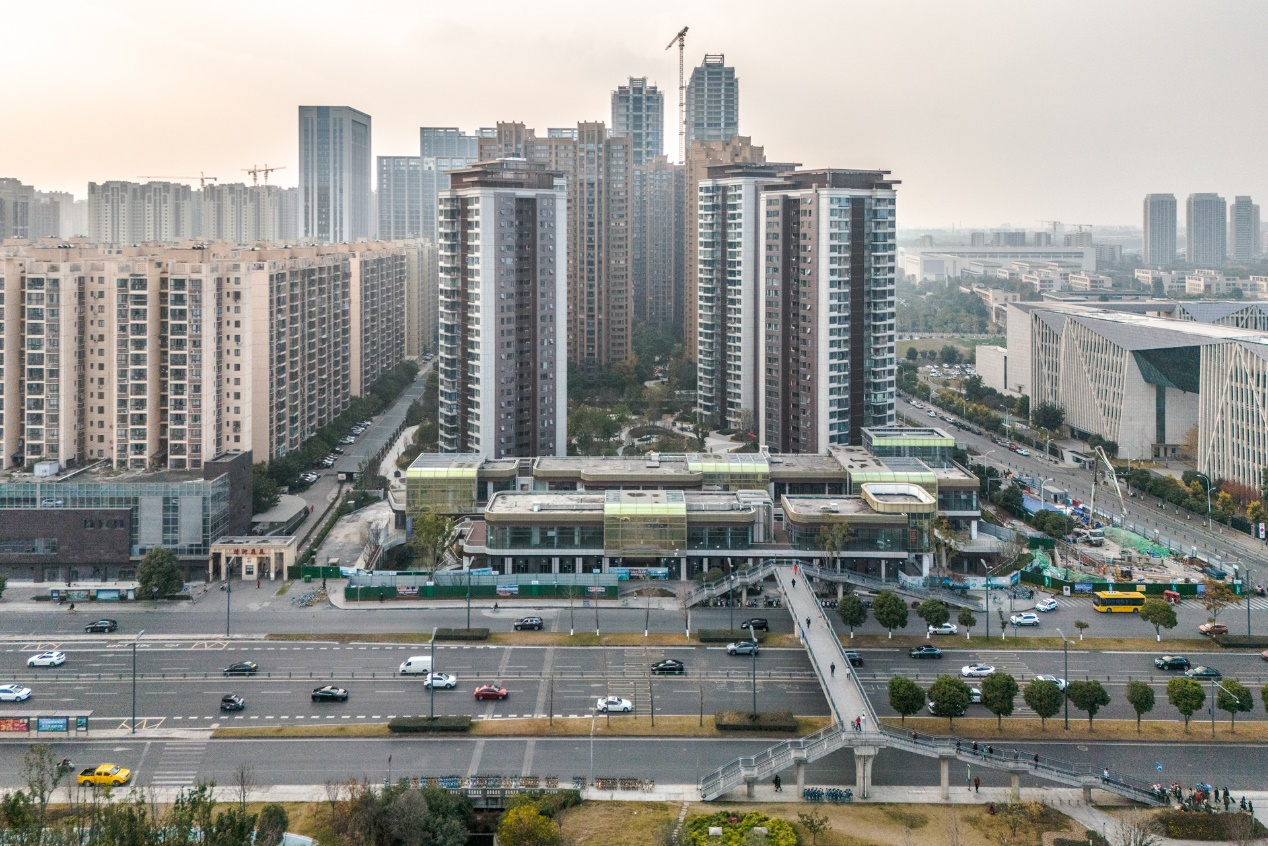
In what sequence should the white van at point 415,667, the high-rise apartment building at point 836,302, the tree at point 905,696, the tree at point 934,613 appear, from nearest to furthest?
1. the tree at point 905,696
2. the white van at point 415,667
3. the tree at point 934,613
4. the high-rise apartment building at point 836,302

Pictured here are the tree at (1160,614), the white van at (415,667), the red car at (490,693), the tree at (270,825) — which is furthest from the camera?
the tree at (1160,614)

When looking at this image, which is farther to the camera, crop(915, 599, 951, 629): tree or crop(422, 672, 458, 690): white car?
crop(915, 599, 951, 629): tree

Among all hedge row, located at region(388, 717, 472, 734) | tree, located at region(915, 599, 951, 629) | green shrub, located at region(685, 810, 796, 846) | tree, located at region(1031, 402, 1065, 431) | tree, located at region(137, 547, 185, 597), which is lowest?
green shrub, located at region(685, 810, 796, 846)

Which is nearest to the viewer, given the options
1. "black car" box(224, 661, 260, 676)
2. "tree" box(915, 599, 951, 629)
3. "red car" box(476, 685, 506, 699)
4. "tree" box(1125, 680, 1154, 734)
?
"tree" box(1125, 680, 1154, 734)

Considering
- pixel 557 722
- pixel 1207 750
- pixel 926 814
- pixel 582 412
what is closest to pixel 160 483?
pixel 557 722

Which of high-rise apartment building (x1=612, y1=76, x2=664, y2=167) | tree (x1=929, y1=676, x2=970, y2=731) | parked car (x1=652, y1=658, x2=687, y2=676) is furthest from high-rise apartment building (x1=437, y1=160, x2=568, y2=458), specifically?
high-rise apartment building (x1=612, y1=76, x2=664, y2=167)

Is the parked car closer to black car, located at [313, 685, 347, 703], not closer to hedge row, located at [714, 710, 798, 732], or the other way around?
hedge row, located at [714, 710, 798, 732]

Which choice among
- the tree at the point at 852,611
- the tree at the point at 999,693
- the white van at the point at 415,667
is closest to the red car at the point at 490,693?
the white van at the point at 415,667

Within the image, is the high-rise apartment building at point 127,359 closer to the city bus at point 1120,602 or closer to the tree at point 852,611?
the tree at point 852,611
